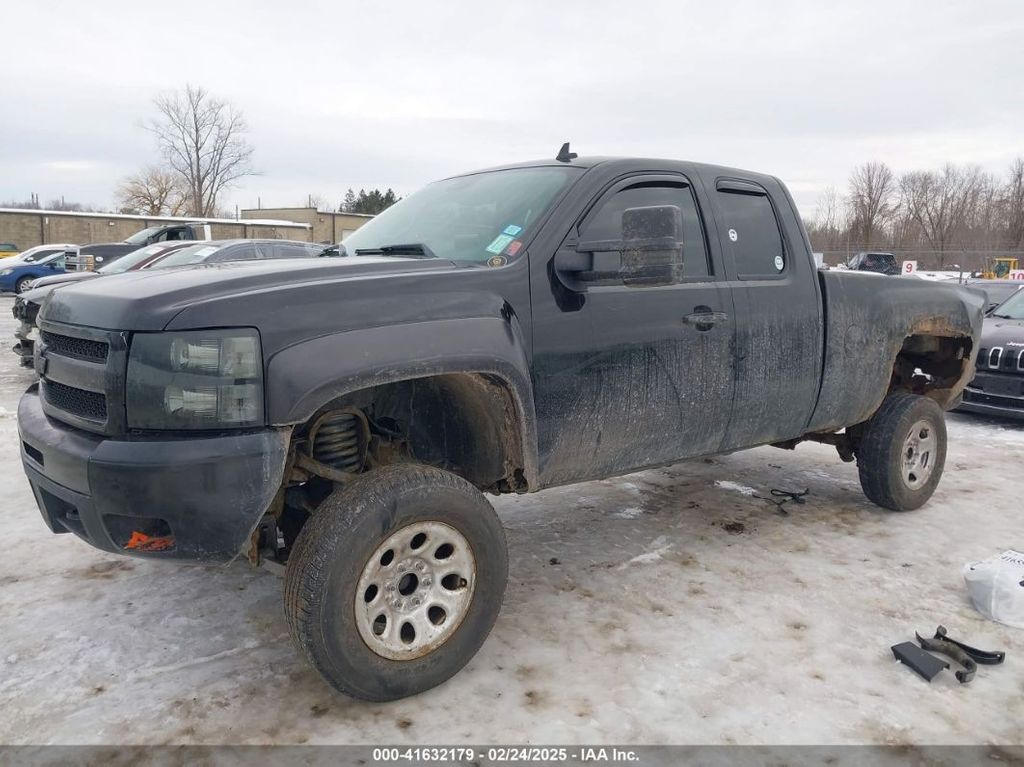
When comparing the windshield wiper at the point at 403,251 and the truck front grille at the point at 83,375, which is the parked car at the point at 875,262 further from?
the truck front grille at the point at 83,375

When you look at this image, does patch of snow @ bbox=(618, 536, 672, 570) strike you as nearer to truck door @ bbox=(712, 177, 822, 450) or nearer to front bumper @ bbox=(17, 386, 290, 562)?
truck door @ bbox=(712, 177, 822, 450)

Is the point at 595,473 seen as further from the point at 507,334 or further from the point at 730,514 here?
the point at 730,514

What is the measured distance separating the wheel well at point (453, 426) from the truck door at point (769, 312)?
1298 mm

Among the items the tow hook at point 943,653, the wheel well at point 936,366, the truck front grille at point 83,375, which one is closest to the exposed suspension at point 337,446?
the truck front grille at point 83,375

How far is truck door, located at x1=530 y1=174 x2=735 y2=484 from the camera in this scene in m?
3.06

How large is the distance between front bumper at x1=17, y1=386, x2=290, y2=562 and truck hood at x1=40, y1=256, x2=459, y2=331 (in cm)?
38

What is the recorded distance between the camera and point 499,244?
3.12m

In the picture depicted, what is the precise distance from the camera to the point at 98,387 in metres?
2.44

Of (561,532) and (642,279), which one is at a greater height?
(642,279)

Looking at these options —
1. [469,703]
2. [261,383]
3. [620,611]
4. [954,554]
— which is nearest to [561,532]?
[620,611]

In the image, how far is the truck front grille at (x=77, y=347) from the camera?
2475 millimetres

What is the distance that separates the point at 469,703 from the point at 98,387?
163 cm

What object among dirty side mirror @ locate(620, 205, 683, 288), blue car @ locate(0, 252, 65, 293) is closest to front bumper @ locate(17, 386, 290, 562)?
dirty side mirror @ locate(620, 205, 683, 288)

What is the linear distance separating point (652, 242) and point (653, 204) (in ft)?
2.66
